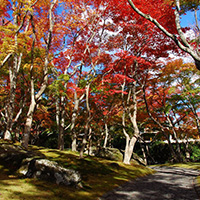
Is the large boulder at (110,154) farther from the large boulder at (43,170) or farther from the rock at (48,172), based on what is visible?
the rock at (48,172)

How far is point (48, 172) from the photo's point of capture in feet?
18.3

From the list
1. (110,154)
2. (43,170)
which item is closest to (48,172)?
(43,170)

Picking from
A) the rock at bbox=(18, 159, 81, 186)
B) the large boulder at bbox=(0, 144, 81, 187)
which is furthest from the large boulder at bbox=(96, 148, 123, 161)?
the rock at bbox=(18, 159, 81, 186)

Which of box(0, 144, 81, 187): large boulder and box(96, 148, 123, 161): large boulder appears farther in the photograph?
box(96, 148, 123, 161): large boulder

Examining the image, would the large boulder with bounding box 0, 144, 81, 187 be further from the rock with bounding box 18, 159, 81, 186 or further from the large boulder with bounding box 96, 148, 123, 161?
the large boulder with bounding box 96, 148, 123, 161

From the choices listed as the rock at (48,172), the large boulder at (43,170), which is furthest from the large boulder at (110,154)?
the rock at (48,172)

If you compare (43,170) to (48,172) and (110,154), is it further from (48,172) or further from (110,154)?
(110,154)

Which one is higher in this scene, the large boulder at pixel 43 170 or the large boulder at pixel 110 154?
the large boulder at pixel 43 170

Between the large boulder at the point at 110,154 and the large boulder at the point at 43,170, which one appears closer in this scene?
the large boulder at the point at 43,170

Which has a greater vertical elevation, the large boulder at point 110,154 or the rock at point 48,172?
the rock at point 48,172

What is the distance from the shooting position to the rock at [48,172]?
18.1ft

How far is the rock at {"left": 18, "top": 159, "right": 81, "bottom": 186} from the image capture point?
5.53m

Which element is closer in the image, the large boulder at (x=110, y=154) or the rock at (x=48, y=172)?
the rock at (x=48, y=172)

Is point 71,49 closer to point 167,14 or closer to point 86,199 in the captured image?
point 167,14
